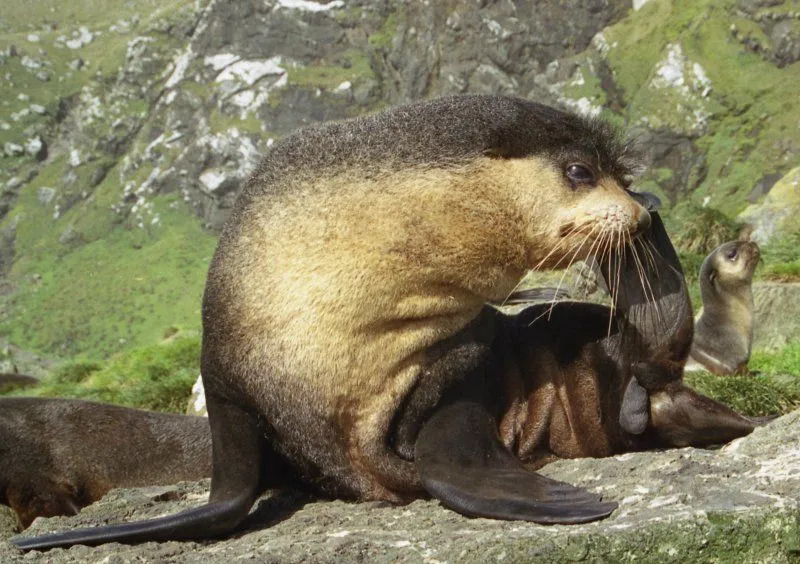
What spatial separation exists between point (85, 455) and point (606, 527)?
17.8 feet

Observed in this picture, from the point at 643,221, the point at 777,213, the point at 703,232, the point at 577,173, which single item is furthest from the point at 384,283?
the point at 777,213

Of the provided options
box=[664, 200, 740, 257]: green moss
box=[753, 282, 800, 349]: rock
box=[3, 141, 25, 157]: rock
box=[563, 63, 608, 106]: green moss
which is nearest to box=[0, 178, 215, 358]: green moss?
box=[3, 141, 25, 157]: rock

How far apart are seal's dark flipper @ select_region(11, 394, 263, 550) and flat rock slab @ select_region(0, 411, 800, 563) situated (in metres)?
0.07

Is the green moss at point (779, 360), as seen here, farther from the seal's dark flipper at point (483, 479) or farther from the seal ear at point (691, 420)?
the seal's dark flipper at point (483, 479)

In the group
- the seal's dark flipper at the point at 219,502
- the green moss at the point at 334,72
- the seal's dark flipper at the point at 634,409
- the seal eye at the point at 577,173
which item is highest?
the seal eye at the point at 577,173

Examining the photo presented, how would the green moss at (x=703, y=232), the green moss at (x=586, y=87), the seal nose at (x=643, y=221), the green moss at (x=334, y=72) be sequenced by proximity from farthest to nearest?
the green moss at (x=334, y=72) < the green moss at (x=586, y=87) < the green moss at (x=703, y=232) < the seal nose at (x=643, y=221)

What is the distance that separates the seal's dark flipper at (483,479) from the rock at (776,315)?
35.0ft

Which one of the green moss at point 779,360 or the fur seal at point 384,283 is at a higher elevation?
the fur seal at point 384,283

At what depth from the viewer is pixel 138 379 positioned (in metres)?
15.6

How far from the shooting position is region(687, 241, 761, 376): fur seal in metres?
11.0

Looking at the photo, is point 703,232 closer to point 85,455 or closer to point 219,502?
point 85,455

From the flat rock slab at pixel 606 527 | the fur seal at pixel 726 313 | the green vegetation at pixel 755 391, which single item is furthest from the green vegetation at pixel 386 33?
the flat rock slab at pixel 606 527

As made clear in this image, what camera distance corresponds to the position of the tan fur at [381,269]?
4.27m

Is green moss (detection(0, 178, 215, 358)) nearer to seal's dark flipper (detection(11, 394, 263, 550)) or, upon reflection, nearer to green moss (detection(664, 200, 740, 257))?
green moss (detection(664, 200, 740, 257))
